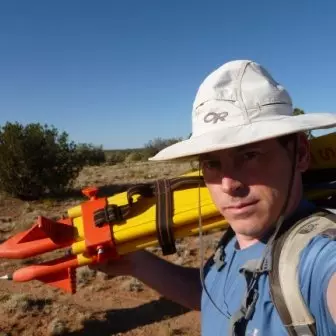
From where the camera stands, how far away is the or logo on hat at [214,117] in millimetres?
1302

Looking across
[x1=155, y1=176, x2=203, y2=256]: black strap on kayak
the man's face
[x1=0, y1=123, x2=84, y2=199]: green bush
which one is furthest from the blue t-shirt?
[x1=0, y1=123, x2=84, y2=199]: green bush

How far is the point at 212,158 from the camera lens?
139 cm

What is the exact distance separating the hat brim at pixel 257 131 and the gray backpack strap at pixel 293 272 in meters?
0.30

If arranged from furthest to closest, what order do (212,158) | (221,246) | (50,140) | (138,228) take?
(50,140) → (138,228) → (221,246) → (212,158)

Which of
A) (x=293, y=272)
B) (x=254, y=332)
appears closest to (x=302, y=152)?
(x=293, y=272)

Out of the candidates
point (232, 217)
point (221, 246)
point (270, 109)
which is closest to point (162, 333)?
point (221, 246)

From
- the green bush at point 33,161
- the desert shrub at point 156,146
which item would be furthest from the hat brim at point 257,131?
the desert shrub at point 156,146

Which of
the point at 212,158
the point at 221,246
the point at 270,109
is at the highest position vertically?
the point at 270,109

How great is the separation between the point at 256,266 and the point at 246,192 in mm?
260

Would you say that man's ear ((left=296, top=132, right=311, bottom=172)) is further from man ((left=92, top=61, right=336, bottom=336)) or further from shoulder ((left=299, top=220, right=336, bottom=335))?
shoulder ((left=299, top=220, right=336, bottom=335))

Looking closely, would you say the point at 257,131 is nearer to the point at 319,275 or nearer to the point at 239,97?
the point at 239,97

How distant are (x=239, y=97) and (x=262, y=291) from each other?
0.65 m

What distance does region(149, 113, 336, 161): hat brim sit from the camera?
1.18 metres

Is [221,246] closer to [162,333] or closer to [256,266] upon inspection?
[256,266]
